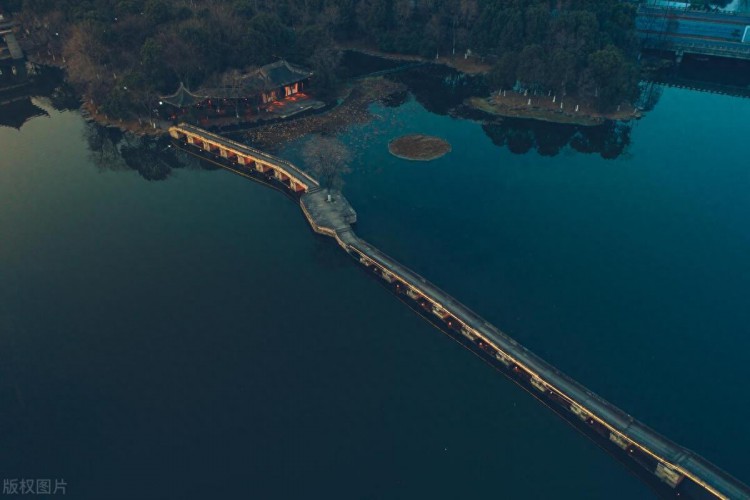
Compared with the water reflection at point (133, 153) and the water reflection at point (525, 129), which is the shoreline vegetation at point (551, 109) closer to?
the water reflection at point (525, 129)

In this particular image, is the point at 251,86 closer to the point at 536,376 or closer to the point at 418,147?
the point at 418,147

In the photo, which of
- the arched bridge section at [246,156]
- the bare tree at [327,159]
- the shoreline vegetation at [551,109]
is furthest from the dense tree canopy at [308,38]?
the bare tree at [327,159]

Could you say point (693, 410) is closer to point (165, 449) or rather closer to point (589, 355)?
point (589, 355)

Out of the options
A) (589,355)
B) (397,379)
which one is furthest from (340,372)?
(589,355)

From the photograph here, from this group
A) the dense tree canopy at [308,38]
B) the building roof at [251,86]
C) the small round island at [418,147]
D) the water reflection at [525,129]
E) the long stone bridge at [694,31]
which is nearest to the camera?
the small round island at [418,147]

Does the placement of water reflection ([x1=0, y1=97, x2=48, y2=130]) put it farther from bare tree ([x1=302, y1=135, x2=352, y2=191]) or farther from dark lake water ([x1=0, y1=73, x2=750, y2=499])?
bare tree ([x1=302, y1=135, x2=352, y2=191])

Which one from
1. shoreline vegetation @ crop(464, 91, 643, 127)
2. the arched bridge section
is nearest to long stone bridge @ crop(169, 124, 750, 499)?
the arched bridge section

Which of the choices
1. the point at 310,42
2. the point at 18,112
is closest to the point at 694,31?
the point at 310,42
